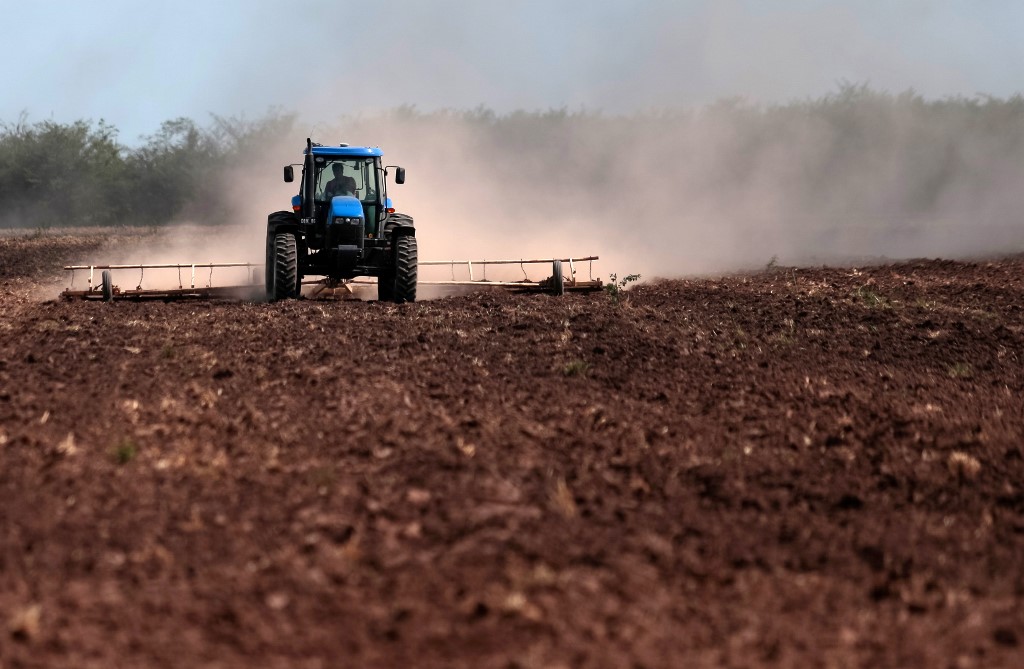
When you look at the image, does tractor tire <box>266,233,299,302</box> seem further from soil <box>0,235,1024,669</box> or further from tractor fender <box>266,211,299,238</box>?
soil <box>0,235,1024,669</box>

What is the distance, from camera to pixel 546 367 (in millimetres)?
11992

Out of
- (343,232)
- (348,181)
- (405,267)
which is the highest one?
(348,181)

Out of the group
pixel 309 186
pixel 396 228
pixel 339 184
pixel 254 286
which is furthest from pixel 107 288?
pixel 396 228

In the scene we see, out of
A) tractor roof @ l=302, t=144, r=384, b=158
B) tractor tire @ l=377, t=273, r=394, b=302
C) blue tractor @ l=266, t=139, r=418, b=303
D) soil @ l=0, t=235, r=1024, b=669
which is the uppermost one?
tractor roof @ l=302, t=144, r=384, b=158

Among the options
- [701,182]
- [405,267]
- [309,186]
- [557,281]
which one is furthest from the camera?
[701,182]

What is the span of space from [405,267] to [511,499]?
11055 mm

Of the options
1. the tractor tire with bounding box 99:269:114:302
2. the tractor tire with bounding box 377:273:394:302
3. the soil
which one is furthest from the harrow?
the soil

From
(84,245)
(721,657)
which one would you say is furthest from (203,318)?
(84,245)

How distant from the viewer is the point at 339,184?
18781 millimetres

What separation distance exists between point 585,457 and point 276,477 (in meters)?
2.19

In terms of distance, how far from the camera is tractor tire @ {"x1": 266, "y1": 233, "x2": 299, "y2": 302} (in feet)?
59.0

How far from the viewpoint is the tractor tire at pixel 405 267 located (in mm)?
18078

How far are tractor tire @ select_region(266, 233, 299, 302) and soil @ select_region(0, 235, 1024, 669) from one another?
3698 mm

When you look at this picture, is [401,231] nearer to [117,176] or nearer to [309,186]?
[309,186]
